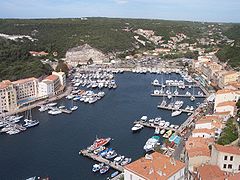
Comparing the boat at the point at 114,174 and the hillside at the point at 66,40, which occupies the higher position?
the hillside at the point at 66,40

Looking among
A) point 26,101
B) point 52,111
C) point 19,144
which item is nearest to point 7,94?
point 26,101

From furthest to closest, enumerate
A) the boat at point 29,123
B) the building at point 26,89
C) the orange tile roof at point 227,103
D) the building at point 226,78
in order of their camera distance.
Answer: the building at point 226,78 < the building at point 26,89 < the boat at point 29,123 < the orange tile roof at point 227,103

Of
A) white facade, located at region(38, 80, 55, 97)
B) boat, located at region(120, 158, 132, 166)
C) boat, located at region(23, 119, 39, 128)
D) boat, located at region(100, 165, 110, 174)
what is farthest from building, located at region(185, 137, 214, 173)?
white facade, located at region(38, 80, 55, 97)

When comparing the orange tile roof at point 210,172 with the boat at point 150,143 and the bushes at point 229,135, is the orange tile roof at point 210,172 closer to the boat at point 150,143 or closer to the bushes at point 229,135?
the bushes at point 229,135

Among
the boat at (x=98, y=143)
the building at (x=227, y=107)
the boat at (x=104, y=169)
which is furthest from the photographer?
the building at (x=227, y=107)

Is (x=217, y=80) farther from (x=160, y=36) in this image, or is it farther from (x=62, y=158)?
(x=160, y=36)

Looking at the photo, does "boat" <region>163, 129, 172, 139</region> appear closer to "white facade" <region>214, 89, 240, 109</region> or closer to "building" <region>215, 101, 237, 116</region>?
"building" <region>215, 101, 237, 116</region>

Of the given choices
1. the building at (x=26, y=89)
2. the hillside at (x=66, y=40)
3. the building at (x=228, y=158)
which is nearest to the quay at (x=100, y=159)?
the building at (x=228, y=158)
